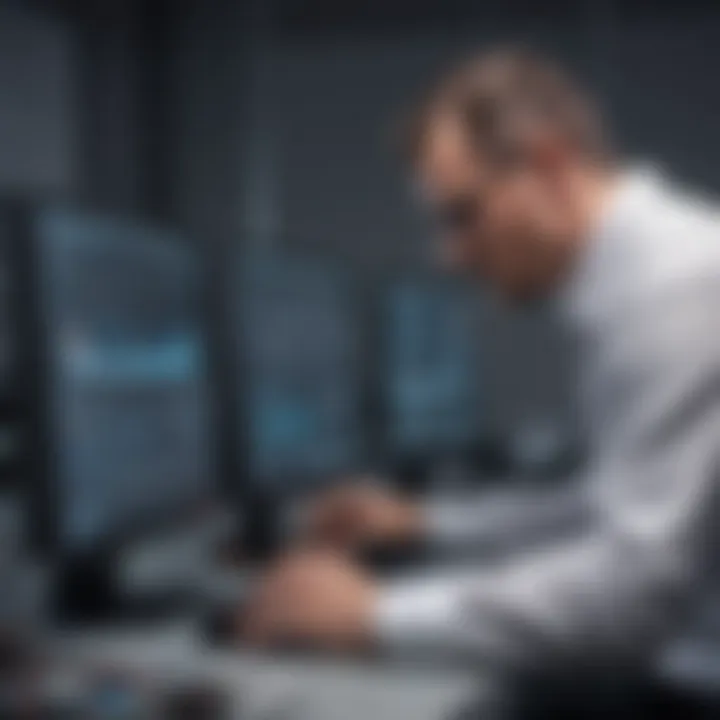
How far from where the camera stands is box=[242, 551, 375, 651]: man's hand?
112 cm

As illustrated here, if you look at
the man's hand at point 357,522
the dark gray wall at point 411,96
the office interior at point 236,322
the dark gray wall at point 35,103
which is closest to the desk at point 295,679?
the office interior at point 236,322

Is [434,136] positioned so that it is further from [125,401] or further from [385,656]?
[385,656]

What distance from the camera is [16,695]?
93cm

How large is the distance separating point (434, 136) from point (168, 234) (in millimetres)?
273

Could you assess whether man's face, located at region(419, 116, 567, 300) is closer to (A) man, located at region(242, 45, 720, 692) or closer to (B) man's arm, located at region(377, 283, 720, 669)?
(A) man, located at region(242, 45, 720, 692)

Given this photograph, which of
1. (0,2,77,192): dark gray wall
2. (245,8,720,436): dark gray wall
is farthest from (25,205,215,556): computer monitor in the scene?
(245,8,720,436): dark gray wall

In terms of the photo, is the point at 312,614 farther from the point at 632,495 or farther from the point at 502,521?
the point at 502,521

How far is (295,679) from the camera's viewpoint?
1.04m

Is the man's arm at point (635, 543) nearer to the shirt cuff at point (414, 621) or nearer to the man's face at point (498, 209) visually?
the shirt cuff at point (414, 621)

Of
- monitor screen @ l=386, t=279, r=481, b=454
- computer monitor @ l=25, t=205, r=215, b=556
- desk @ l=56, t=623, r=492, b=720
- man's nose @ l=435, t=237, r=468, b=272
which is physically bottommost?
desk @ l=56, t=623, r=492, b=720

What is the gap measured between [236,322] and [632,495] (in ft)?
1.56

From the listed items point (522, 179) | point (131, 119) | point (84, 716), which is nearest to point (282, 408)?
point (522, 179)

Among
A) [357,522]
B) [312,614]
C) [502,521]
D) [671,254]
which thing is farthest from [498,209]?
[502,521]

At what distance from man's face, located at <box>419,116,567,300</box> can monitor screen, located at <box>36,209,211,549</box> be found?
26 cm
